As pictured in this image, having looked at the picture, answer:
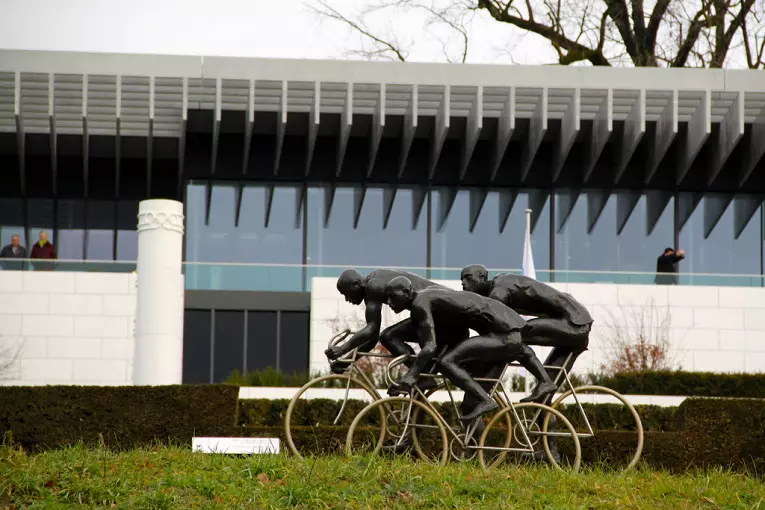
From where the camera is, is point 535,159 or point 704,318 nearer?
point 704,318

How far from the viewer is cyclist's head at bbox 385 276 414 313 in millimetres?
10617

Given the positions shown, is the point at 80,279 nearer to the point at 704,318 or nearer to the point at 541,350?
the point at 541,350

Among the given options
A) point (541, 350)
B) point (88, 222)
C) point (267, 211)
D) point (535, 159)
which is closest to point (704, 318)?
point (541, 350)

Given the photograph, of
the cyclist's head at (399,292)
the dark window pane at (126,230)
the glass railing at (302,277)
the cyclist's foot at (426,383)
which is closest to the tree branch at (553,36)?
the glass railing at (302,277)

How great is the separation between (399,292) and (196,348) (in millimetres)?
16614

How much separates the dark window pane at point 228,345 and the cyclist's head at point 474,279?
1522 centimetres

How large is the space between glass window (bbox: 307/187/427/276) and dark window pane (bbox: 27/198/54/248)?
649cm

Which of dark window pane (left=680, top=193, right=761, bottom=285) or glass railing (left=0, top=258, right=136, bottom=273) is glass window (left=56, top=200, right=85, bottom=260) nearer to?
glass railing (left=0, top=258, right=136, bottom=273)

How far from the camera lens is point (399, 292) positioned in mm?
10602

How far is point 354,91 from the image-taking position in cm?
2717

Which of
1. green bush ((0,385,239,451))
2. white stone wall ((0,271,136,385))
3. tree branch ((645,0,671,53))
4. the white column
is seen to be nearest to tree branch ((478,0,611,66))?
tree branch ((645,0,671,53))

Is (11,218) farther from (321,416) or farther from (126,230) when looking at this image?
(321,416)

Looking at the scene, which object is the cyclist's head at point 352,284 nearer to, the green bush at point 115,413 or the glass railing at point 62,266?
the green bush at point 115,413

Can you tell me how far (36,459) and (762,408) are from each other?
7.86m
